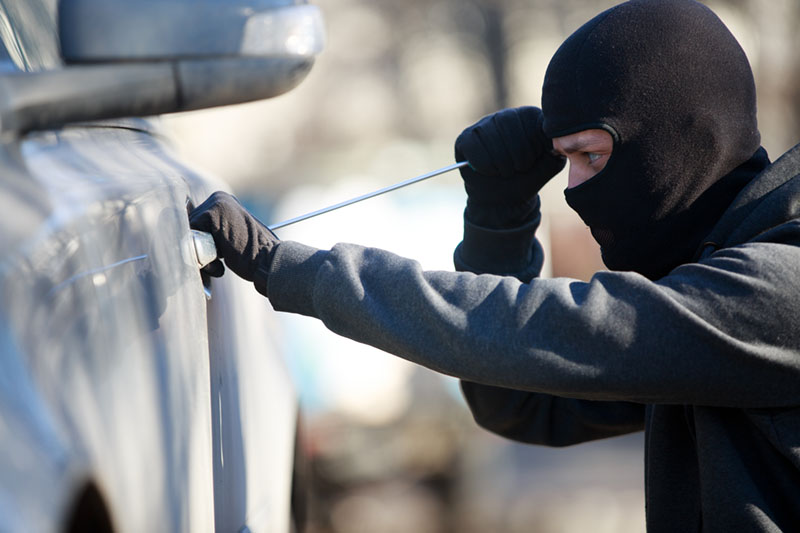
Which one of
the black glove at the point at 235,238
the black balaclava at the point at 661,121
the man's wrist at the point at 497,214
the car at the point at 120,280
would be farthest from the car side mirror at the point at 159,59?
the man's wrist at the point at 497,214

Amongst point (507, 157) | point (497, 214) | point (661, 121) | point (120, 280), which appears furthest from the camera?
point (497, 214)

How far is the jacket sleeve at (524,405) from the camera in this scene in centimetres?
205

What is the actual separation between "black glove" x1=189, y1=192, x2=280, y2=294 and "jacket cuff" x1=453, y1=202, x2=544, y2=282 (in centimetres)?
71

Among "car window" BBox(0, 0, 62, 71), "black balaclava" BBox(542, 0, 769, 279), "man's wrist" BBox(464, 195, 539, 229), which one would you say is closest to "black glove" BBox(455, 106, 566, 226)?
"man's wrist" BBox(464, 195, 539, 229)

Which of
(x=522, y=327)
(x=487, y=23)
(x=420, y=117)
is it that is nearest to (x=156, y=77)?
(x=522, y=327)

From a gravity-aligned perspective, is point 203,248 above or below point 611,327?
above

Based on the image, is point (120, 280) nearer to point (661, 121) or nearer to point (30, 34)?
point (30, 34)

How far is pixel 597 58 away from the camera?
A: 5.49 ft

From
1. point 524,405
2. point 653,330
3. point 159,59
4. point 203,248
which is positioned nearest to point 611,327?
point 653,330

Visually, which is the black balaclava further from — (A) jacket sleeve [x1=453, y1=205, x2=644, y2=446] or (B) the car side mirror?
(B) the car side mirror

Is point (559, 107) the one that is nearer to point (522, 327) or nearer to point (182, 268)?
point (522, 327)

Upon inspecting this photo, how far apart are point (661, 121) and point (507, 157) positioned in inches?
14.3

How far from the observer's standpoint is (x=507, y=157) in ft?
6.24

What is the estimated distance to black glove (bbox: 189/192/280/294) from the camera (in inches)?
54.4
